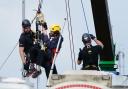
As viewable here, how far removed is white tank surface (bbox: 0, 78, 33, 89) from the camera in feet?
21.8

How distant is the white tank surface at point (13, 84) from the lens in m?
6.64

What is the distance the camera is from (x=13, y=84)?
673 centimetres

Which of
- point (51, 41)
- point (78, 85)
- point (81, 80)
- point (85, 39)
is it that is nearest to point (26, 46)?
point (51, 41)

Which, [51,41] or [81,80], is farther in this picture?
[51,41]

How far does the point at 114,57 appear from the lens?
16094 millimetres

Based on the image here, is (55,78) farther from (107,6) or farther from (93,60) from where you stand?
(107,6)

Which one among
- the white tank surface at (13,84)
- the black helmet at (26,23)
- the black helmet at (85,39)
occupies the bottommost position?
the white tank surface at (13,84)

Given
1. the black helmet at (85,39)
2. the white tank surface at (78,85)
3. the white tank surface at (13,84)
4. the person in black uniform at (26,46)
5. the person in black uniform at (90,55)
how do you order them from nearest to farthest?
the white tank surface at (78,85), the white tank surface at (13,84), the black helmet at (85,39), the person in black uniform at (90,55), the person in black uniform at (26,46)

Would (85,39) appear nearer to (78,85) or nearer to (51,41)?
(51,41)

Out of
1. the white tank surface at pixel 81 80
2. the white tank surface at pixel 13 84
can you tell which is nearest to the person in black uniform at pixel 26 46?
the white tank surface at pixel 13 84

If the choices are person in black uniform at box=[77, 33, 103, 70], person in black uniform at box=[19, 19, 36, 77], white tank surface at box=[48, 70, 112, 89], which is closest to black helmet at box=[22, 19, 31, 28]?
person in black uniform at box=[19, 19, 36, 77]

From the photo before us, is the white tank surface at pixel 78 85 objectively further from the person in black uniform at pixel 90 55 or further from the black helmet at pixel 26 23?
the black helmet at pixel 26 23

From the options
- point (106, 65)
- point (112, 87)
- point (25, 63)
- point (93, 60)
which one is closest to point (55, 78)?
point (112, 87)

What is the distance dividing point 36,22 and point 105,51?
4.43 meters
